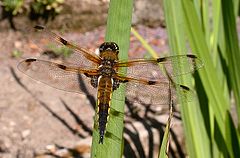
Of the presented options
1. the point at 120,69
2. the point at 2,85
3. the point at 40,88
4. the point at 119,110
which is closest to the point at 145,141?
the point at 40,88

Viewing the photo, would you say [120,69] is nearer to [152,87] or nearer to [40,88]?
[152,87]

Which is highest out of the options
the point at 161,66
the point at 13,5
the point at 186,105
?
the point at 13,5

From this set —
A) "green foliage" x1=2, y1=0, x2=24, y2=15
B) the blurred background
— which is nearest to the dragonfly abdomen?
the blurred background

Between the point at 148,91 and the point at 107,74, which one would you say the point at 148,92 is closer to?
the point at 148,91

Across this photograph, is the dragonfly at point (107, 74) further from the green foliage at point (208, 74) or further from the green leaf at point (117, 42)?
the green leaf at point (117, 42)

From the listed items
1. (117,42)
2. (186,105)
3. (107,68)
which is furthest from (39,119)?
(117,42)

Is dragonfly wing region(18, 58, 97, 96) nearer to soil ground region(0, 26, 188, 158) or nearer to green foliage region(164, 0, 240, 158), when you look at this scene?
green foliage region(164, 0, 240, 158)

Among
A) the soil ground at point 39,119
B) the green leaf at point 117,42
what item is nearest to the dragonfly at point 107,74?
the green leaf at point 117,42

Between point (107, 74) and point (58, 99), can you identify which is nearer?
point (107, 74)
